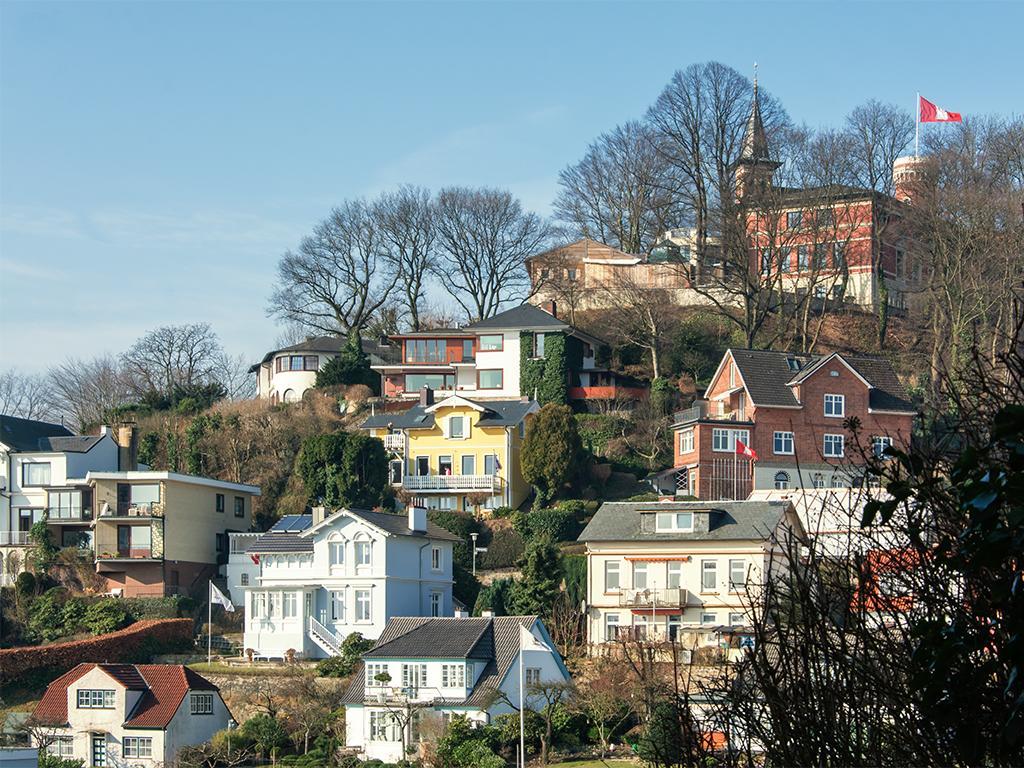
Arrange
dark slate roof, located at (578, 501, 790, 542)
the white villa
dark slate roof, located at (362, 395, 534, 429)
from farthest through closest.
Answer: dark slate roof, located at (362, 395, 534, 429) < the white villa < dark slate roof, located at (578, 501, 790, 542)

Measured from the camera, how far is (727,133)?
256 feet

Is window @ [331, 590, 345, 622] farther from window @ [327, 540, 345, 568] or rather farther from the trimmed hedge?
the trimmed hedge

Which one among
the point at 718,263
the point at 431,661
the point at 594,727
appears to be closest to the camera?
the point at 594,727

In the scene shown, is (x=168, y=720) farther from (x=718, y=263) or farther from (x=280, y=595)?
(x=718, y=263)

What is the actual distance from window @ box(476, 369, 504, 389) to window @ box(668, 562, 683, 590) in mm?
22287

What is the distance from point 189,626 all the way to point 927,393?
30.0m

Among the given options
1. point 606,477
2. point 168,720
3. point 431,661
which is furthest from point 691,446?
point 168,720

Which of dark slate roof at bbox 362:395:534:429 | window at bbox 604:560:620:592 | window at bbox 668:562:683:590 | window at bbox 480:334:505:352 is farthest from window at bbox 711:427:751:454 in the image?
window at bbox 480:334:505:352

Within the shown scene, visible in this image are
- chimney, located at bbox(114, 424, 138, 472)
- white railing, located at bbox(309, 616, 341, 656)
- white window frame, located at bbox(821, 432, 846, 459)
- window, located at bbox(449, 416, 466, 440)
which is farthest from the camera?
chimney, located at bbox(114, 424, 138, 472)

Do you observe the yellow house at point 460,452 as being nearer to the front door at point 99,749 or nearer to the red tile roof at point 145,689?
the red tile roof at point 145,689

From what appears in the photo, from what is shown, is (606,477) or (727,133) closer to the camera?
(606,477)

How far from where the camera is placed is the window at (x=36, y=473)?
61.9m

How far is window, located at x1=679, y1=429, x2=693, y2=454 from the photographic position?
58656mm

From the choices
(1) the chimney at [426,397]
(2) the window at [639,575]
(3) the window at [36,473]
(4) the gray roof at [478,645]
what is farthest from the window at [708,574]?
(3) the window at [36,473]
